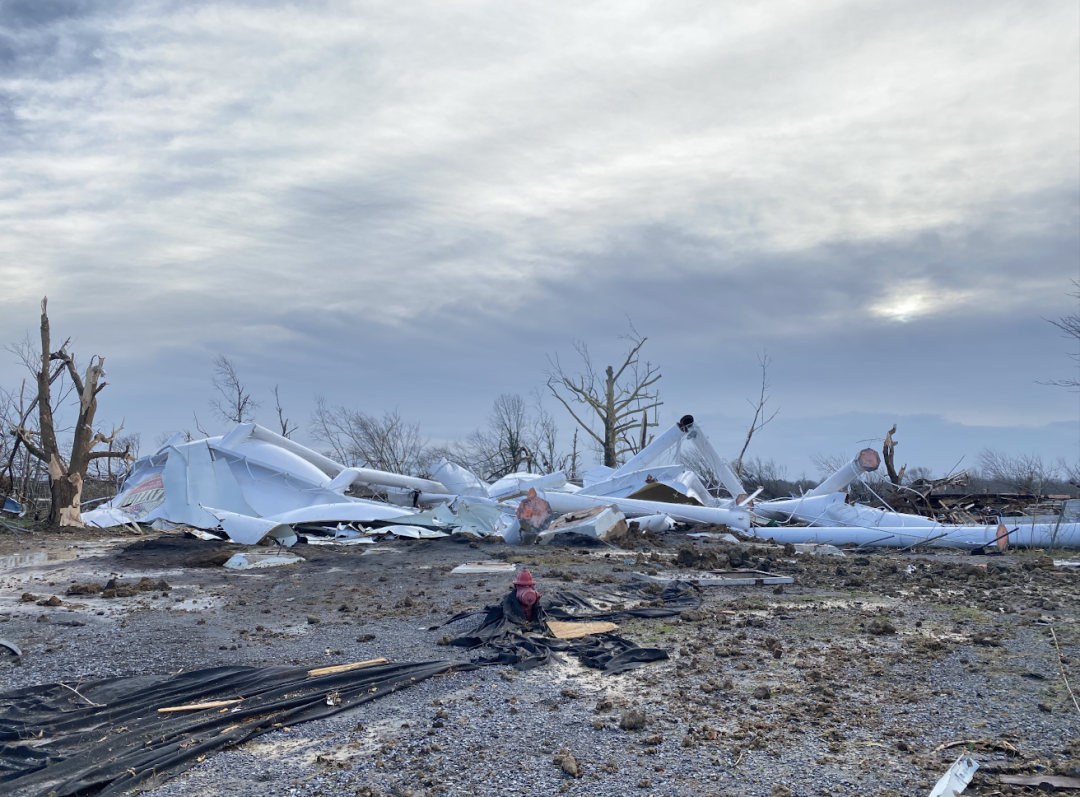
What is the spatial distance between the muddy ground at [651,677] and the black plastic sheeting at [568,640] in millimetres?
170

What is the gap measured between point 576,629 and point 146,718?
3.65 m

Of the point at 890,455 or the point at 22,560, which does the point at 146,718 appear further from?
the point at 890,455

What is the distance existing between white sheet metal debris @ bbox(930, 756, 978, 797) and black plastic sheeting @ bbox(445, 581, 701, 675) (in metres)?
2.59

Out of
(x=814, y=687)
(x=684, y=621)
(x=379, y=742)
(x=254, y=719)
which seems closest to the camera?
(x=379, y=742)

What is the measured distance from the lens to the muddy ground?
4.24 meters

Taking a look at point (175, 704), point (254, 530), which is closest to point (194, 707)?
point (175, 704)

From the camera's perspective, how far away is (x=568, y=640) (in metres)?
7.10

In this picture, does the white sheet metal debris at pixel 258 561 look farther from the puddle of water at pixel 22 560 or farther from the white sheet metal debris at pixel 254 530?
the puddle of water at pixel 22 560

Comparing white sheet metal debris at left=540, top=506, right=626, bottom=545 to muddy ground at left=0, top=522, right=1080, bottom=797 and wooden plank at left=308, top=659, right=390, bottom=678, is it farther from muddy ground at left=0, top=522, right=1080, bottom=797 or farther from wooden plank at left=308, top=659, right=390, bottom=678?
wooden plank at left=308, top=659, right=390, bottom=678

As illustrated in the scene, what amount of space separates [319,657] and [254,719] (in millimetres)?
1687

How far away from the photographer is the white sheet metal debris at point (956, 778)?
12.5ft

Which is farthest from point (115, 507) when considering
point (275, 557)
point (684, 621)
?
point (684, 621)

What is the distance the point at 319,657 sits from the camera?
675 cm

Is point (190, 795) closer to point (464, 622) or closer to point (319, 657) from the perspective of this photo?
point (319, 657)
